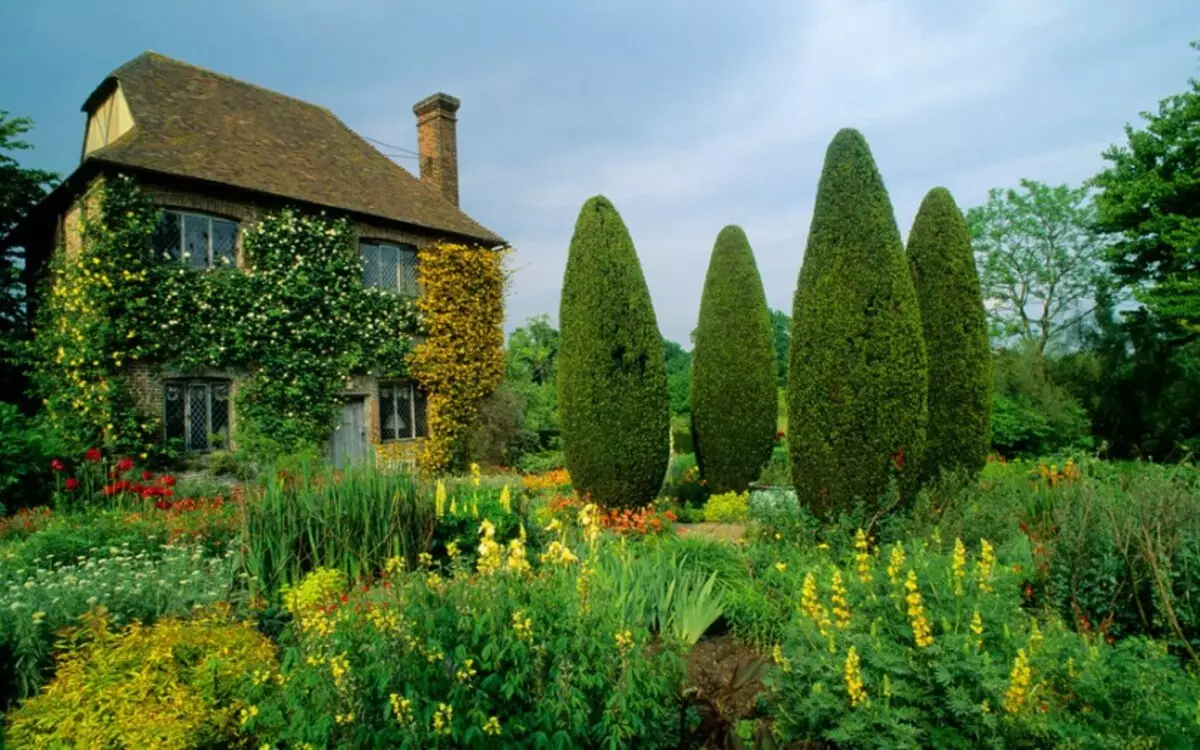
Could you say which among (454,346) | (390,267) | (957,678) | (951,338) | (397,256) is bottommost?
(957,678)

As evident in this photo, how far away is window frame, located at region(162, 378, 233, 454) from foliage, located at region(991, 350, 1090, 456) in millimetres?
15437

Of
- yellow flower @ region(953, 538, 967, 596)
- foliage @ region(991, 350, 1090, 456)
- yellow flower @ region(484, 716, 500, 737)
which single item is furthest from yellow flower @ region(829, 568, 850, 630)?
foliage @ region(991, 350, 1090, 456)

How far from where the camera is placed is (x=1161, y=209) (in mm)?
19891

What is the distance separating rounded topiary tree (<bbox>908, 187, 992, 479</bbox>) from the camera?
33.4 ft

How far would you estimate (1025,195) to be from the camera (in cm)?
3506

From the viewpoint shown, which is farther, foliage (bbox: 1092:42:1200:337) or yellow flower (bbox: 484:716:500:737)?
foliage (bbox: 1092:42:1200:337)

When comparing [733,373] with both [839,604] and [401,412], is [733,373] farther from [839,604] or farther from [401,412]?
[839,604]

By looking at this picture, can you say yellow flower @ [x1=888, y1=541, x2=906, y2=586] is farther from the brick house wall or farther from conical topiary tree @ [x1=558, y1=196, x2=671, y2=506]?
the brick house wall

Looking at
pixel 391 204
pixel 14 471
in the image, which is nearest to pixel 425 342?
pixel 391 204

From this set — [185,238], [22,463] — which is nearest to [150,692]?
[22,463]

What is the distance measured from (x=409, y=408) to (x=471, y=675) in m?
14.4

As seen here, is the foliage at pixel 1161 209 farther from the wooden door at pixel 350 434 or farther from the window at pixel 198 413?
the window at pixel 198 413

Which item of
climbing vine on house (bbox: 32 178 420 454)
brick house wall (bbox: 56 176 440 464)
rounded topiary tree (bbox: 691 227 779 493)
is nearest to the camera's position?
rounded topiary tree (bbox: 691 227 779 493)

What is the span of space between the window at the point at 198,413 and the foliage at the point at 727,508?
358 inches
